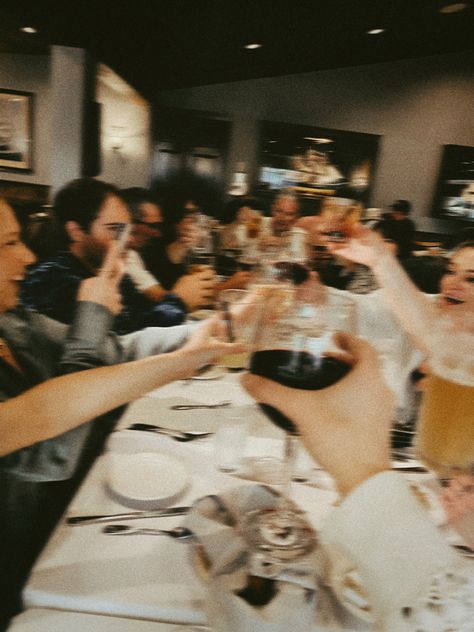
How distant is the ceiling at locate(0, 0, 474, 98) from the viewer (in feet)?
2.29

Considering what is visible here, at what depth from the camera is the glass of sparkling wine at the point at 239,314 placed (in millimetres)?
874

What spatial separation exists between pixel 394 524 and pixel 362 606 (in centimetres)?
12

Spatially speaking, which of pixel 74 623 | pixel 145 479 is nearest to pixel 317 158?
pixel 145 479

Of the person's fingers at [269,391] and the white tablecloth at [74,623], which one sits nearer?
the white tablecloth at [74,623]

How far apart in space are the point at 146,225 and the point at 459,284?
22.6 inches

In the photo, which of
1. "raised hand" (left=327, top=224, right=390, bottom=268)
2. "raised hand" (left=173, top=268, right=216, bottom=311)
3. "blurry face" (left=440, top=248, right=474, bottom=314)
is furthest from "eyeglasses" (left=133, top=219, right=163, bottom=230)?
"blurry face" (left=440, top=248, right=474, bottom=314)

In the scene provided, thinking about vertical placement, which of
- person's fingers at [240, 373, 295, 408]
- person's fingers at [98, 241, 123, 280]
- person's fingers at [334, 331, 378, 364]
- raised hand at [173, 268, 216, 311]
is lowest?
person's fingers at [240, 373, 295, 408]

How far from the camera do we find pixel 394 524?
68cm

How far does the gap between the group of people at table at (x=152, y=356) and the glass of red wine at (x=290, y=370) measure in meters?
0.02

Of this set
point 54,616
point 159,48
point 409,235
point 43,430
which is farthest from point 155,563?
point 159,48

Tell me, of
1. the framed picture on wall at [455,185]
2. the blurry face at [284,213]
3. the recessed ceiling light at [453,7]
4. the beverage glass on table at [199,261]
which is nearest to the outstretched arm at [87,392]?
the beverage glass on table at [199,261]

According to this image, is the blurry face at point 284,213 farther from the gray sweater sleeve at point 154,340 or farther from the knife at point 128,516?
the knife at point 128,516

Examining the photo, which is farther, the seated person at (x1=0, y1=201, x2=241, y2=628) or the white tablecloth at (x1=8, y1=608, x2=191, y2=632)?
the seated person at (x1=0, y1=201, x2=241, y2=628)

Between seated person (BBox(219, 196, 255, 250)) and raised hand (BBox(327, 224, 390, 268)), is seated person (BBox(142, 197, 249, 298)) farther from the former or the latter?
raised hand (BBox(327, 224, 390, 268))
